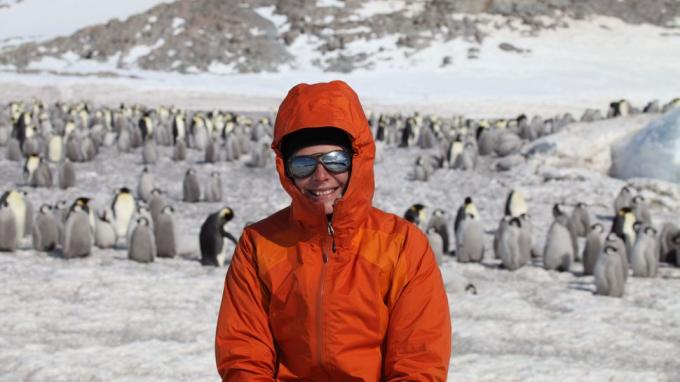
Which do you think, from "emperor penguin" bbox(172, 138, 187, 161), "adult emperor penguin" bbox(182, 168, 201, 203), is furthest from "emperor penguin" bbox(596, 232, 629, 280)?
"emperor penguin" bbox(172, 138, 187, 161)

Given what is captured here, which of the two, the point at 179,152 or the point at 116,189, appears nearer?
the point at 116,189

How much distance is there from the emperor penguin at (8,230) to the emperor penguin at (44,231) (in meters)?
0.18

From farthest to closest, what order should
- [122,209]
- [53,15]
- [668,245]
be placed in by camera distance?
[53,15]
[122,209]
[668,245]

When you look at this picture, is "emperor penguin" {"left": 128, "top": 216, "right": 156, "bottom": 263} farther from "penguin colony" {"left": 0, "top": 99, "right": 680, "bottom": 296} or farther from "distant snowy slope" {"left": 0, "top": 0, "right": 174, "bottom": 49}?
"distant snowy slope" {"left": 0, "top": 0, "right": 174, "bottom": 49}

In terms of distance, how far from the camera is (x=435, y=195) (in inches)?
496

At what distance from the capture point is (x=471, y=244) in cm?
856

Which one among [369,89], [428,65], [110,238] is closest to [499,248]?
Answer: [110,238]

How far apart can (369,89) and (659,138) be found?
22.2m

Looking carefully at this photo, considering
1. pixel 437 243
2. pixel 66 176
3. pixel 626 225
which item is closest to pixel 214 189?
pixel 66 176

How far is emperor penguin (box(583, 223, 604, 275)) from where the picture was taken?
26.4 feet

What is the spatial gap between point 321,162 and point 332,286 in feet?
1.10

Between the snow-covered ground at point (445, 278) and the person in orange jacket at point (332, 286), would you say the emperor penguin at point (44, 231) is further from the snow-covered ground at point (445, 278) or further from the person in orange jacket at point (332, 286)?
the person in orange jacket at point (332, 286)

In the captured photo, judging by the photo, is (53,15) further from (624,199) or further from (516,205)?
(624,199)

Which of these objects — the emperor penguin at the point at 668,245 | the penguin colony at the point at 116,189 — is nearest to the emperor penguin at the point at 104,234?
the penguin colony at the point at 116,189
